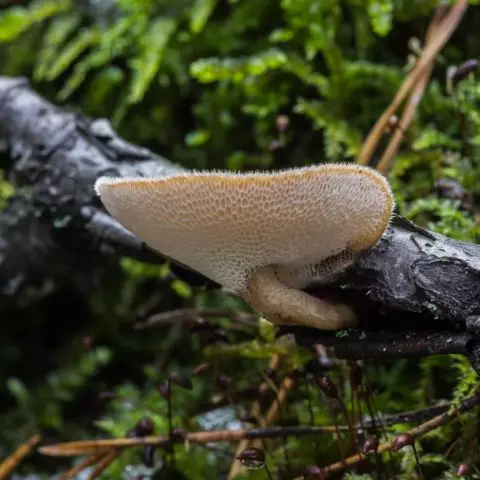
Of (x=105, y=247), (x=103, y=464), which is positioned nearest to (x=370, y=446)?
(x=103, y=464)

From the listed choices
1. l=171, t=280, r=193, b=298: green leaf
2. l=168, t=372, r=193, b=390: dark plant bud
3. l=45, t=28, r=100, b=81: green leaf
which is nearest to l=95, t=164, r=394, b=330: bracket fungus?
l=168, t=372, r=193, b=390: dark plant bud

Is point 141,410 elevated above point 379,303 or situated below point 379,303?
below

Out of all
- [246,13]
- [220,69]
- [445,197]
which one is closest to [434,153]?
[445,197]

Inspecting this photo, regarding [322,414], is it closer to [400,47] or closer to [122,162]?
[122,162]

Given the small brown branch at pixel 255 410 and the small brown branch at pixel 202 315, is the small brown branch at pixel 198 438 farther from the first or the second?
the small brown branch at pixel 202 315

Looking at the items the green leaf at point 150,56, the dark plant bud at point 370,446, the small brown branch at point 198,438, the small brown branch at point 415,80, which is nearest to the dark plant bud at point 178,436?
the small brown branch at point 198,438

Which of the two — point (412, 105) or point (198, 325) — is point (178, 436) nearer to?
point (198, 325)

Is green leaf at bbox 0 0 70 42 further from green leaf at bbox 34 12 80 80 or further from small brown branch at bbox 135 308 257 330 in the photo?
small brown branch at bbox 135 308 257 330
